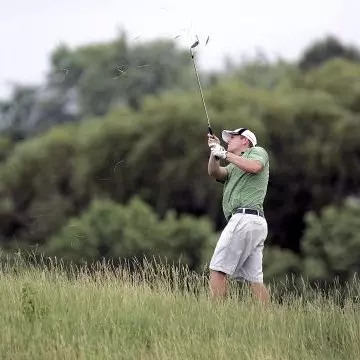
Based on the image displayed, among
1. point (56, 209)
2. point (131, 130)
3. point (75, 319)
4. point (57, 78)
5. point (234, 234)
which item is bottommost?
point (75, 319)

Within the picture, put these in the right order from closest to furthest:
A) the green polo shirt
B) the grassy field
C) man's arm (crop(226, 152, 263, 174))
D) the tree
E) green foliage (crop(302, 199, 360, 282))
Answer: the grassy field, man's arm (crop(226, 152, 263, 174)), the green polo shirt, green foliage (crop(302, 199, 360, 282)), the tree

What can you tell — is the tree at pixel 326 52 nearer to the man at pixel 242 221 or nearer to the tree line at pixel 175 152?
the tree line at pixel 175 152

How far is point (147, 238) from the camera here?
31.5 metres

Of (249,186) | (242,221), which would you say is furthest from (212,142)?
(242,221)

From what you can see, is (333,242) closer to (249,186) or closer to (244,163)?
(249,186)

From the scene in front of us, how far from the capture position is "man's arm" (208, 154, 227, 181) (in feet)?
27.8

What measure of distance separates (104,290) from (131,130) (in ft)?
107

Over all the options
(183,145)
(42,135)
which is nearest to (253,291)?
(183,145)

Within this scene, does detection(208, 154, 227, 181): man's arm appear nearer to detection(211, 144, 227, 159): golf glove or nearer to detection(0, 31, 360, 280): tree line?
detection(211, 144, 227, 159): golf glove

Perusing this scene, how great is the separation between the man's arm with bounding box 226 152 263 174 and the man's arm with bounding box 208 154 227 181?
20 centimetres

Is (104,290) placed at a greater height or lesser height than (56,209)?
lesser

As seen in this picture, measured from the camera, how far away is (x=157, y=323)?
7352 mm

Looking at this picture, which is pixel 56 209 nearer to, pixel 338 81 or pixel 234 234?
pixel 338 81

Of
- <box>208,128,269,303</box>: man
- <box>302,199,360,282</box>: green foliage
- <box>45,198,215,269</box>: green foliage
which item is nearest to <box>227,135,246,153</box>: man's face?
<box>208,128,269,303</box>: man
